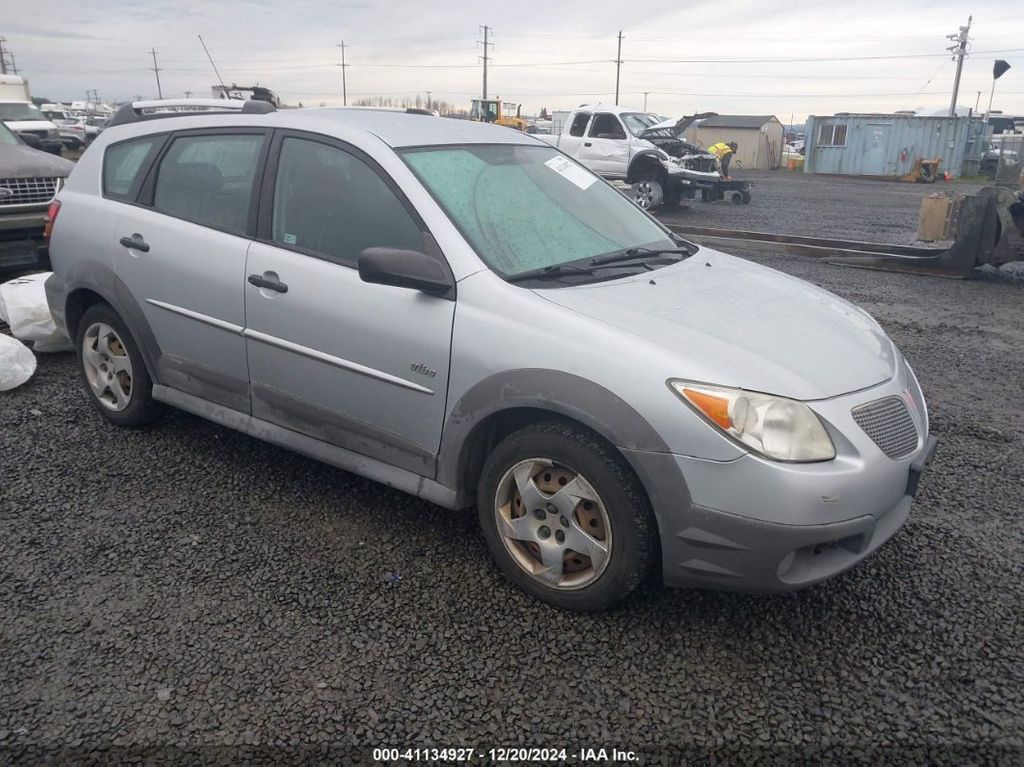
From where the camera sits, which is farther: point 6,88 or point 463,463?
point 6,88

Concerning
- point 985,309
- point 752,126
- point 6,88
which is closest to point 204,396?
point 985,309

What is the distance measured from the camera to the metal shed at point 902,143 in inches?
1350

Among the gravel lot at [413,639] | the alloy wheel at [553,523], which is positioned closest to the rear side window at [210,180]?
the gravel lot at [413,639]

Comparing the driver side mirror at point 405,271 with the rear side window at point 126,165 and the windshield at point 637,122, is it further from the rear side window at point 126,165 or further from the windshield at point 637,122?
the windshield at point 637,122

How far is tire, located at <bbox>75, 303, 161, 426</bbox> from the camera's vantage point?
4.34 m

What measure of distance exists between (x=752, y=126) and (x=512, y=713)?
4482cm

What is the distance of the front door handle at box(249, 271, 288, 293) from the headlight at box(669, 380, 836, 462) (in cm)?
180

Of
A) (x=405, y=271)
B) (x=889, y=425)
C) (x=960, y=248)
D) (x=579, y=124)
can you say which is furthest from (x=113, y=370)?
(x=579, y=124)

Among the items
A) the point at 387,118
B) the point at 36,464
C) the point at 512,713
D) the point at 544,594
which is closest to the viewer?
the point at 512,713

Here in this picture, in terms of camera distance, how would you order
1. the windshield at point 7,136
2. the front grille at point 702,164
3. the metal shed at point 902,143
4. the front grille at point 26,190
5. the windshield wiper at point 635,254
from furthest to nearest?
the metal shed at point 902,143 < the front grille at point 702,164 < the windshield at point 7,136 < the front grille at point 26,190 < the windshield wiper at point 635,254

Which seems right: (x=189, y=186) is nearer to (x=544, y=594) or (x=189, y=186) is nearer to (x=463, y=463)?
(x=463, y=463)

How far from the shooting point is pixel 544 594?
9.84 ft

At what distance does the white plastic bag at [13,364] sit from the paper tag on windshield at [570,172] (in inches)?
148

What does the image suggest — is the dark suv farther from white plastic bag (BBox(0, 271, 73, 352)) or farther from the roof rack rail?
the roof rack rail
